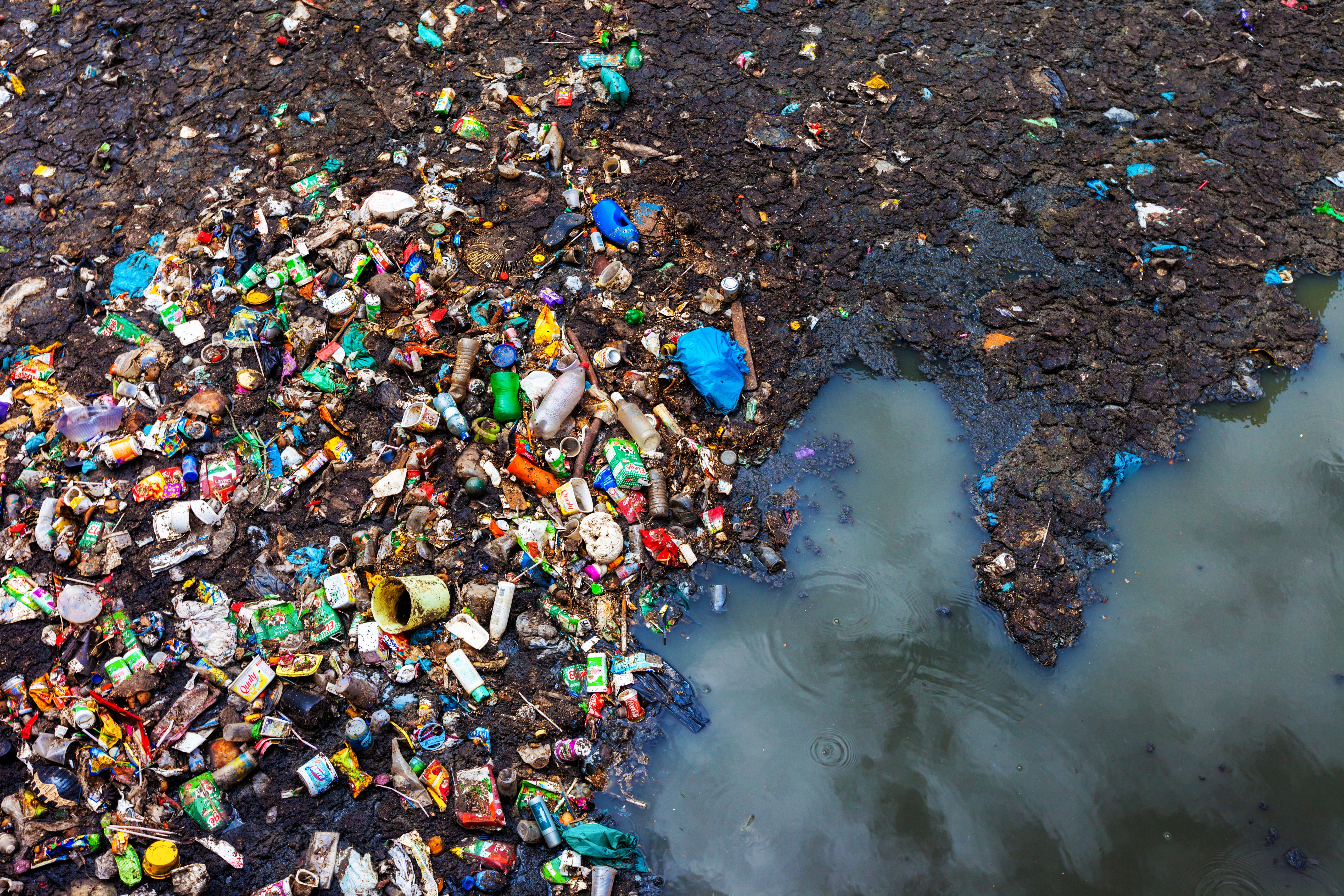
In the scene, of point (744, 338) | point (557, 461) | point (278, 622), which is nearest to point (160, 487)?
point (278, 622)

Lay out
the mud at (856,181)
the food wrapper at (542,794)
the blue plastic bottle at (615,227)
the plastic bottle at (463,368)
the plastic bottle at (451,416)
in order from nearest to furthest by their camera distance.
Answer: the food wrapper at (542,794), the plastic bottle at (451,416), the plastic bottle at (463,368), the mud at (856,181), the blue plastic bottle at (615,227)

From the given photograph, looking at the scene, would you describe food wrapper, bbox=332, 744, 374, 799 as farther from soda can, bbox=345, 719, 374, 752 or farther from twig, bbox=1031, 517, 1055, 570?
twig, bbox=1031, 517, 1055, 570

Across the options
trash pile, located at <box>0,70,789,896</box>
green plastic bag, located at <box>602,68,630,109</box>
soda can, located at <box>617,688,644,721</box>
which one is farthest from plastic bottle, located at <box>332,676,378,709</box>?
green plastic bag, located at <box>602,68,630,109</box>

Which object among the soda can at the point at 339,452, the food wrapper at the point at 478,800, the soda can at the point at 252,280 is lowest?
the food wrapper at the point at 478,800

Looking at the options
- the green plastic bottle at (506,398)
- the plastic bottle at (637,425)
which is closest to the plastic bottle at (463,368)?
the green plastic bottle at (506,398)

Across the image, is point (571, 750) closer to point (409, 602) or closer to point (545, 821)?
point (545, 821)

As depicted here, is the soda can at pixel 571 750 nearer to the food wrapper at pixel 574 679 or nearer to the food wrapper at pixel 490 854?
the food wrapper at pixel 574 679
